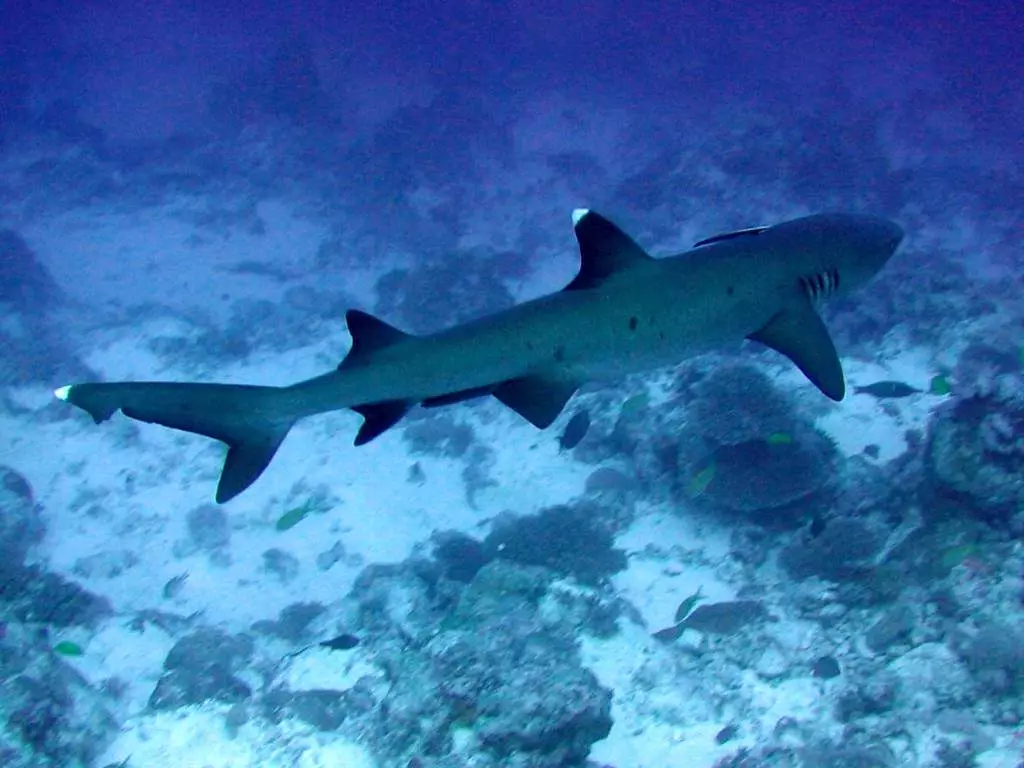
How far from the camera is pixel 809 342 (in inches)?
180

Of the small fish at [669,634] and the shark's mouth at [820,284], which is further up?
the shark's mouth at [820,284]

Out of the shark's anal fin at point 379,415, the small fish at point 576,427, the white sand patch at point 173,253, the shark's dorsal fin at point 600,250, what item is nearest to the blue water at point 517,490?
the white sand patch at point 173,253

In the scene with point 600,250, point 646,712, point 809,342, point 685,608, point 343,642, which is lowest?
point 343,642

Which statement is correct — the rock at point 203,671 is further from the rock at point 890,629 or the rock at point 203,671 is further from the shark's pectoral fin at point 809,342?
the shark's pectoral fin at point 809,342

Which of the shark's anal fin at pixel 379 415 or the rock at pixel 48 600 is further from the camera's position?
the rock at pixel 48 600

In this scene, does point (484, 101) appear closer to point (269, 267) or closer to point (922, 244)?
point (269, 267)

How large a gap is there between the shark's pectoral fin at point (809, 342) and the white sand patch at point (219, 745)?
6.39 m

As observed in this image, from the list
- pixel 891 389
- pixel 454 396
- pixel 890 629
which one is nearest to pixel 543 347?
pixel 454 396

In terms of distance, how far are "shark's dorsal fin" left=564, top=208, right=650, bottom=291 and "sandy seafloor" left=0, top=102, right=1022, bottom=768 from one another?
562 cm

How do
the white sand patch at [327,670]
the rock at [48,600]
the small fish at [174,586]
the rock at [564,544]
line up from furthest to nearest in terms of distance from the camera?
1. the small fish at [174,586]
2. the rock at [48,600]
3. the rock at [564,544]
4. the white sand patch at [327,670]

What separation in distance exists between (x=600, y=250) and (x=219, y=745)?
8.39 m

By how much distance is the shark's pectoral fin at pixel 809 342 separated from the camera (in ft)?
15.0

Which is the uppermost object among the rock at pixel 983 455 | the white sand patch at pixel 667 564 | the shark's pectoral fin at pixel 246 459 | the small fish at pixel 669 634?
the shark's pectoral fin at pixel 246 459

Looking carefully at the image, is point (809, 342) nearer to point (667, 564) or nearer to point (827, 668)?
point (827, 668)
